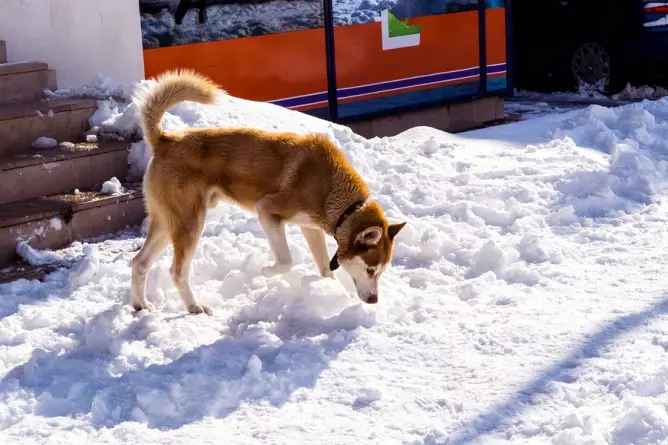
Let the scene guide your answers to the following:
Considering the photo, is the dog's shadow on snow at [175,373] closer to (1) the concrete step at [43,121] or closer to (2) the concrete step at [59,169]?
(2) the concrete step at [59,169]

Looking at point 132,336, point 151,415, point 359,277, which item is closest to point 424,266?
point 359,277

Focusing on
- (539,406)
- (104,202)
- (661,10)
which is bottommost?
(539,406)

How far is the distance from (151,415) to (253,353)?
0.75 metres

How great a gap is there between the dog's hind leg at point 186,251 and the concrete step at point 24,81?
313cm

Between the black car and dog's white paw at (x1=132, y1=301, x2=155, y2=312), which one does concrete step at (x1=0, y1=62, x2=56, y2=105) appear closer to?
dog's white paw at (x1=132, y1=301, x2=155, y2=312)

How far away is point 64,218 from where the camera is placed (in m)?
6.81

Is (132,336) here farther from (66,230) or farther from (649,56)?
(649,56)

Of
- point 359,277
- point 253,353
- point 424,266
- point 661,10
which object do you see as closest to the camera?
point 253,353

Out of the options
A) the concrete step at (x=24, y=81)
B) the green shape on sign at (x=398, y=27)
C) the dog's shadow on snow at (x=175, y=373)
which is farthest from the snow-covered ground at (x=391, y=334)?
the green shape on sign at (x=398, y=27)

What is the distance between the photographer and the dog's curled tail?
18.4 feet

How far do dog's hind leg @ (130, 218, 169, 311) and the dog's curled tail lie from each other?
0.50 m

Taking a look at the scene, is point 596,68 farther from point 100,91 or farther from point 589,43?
point 100,91

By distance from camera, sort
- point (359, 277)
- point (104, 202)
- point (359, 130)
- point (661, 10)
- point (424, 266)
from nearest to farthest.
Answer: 1. point (359, 277)
2. point (424, 266)
3. point (104, 202)
4. point (359, 130)
5. point (661, 10)

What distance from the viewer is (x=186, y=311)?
5.65 m
